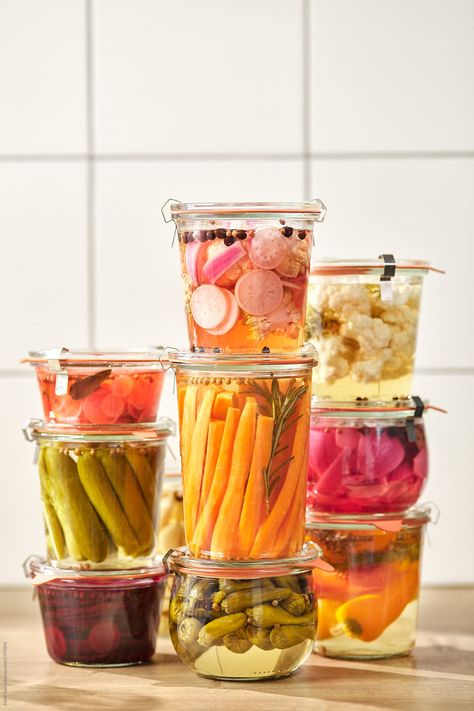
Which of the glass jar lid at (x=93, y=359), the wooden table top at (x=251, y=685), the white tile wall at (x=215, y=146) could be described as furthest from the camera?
the white tile wall at (x=215, y=146)

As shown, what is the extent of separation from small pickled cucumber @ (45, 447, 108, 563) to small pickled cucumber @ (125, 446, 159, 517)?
0.18 ft

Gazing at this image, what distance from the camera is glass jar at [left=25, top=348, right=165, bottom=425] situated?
3.79 ft

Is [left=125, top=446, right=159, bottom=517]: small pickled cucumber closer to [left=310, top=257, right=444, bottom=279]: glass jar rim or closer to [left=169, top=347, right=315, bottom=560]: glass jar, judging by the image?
[left=169, top=347, right=315, bottom=560]: glass jar

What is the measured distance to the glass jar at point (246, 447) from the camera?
3.53 feet

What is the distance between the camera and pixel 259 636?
3.55 feet

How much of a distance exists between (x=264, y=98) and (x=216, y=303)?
51 cm

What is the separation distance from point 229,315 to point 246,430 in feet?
0.35

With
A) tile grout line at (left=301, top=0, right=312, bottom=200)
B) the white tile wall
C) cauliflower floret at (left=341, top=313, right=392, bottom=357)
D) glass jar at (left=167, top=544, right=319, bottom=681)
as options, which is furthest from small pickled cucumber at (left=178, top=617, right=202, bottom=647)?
tile grout line at (left=301, top=0, right=312, bottom=200)

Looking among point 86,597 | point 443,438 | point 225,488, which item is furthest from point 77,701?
point 443,438

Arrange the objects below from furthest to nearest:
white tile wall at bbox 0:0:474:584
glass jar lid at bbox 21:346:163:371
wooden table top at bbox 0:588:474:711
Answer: white tile wall at bbox 0:0:474:584 < glass jar lid at bbox 21:346:163:371 < wooden table top at bbox 0:588:474:711

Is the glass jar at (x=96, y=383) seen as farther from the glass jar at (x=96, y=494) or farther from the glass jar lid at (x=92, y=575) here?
the glass jar lid at (x=92, y=575)

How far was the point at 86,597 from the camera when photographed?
3.80 ft

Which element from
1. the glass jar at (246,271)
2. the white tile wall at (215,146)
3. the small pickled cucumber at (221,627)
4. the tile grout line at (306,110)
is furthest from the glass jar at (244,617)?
the tile grout line at (306,110)

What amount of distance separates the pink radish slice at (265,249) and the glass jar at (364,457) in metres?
0.20
